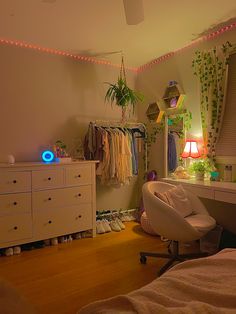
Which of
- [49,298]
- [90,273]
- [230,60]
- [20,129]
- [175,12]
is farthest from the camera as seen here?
[20,129]

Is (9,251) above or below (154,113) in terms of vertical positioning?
below

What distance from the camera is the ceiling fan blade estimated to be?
1.57 metres

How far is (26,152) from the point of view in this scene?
347 centimetres

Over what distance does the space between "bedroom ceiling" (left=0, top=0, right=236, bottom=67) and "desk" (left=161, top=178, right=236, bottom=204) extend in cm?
184

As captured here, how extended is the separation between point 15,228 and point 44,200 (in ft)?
1.44

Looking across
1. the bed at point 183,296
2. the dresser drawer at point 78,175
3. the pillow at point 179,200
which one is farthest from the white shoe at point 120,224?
the bed at point 183,296

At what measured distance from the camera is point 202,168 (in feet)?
10.2

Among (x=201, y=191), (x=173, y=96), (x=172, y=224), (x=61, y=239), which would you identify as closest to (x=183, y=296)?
(x=172, y=224)

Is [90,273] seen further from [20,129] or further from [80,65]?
[80,65]

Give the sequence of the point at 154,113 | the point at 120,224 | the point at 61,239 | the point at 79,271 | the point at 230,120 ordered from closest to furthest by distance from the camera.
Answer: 1. the point at 79,271
2. the point at 230,120
3. the point at 61,239
4. the point at 120,224
5. the point at 154,113

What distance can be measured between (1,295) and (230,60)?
312 cm

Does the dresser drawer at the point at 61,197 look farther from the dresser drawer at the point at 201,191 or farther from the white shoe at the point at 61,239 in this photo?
the dresser drawer at the point at 201,191

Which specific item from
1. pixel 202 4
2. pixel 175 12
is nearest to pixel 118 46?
pixel 175 12

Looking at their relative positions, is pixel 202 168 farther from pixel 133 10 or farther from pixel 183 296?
pixel 183 296
